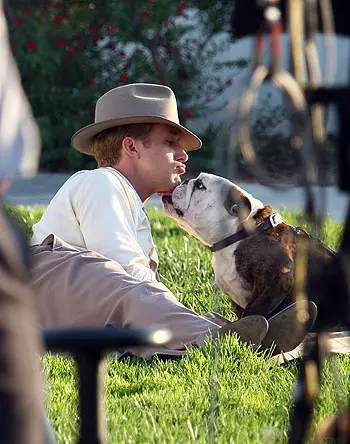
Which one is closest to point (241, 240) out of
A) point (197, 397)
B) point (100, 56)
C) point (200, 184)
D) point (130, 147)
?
point (200, 184)

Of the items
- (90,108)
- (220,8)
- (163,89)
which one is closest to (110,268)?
(163,89)

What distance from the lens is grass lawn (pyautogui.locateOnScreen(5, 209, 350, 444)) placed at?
2.69m

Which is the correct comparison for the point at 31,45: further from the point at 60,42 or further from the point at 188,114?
the point at 188,114

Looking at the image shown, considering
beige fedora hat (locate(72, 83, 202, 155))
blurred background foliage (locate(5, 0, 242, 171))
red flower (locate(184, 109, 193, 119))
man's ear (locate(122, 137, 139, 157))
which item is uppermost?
beige fedora hat (locate(72, 83, 202, 155))

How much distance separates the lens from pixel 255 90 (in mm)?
1398

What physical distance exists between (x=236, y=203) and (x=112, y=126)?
26.0 inches

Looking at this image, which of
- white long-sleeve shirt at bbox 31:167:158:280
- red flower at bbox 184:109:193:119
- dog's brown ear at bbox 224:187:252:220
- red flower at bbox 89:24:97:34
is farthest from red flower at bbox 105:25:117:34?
white long-sleeve shirt at bbox 31:167:158:280

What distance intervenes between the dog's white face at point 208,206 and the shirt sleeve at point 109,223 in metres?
0.59


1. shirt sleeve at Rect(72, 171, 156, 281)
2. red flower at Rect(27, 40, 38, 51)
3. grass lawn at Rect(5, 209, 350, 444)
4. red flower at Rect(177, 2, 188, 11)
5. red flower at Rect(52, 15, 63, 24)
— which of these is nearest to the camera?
grass lawn at Rect(5, 209, 350, 444)

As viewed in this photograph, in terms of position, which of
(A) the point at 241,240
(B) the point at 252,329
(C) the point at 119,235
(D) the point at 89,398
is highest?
(D) the point at 89,398

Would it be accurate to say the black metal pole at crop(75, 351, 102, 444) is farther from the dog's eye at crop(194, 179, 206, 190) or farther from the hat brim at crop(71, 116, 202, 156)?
the dog's eye at crop(194, 179, 206, 190)

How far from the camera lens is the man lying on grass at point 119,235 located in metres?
3.62

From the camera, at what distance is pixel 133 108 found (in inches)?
169

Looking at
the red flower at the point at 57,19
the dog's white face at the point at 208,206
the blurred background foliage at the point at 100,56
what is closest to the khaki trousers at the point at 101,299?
the dog's white face at the point at 208,206
